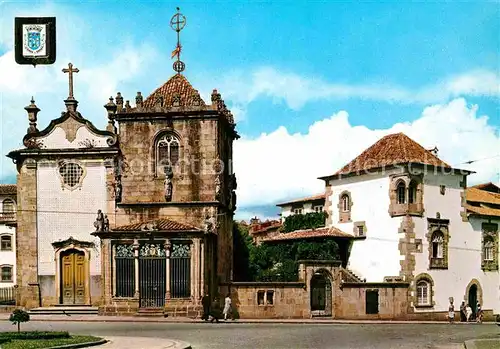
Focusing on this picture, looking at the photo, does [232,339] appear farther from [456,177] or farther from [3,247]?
[3,247]

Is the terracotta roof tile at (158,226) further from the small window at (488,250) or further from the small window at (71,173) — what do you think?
the small window at (488,250)

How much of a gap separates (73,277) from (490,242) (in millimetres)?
26814

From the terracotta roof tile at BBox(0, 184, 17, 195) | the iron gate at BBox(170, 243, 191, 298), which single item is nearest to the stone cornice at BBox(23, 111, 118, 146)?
the iron gate at BBox(170, 243, 191, 298)

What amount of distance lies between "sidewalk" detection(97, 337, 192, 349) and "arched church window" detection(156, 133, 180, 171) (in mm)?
17133

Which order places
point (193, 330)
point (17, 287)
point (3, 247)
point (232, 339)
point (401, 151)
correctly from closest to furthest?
point (232, 339)
point (193, 330)
point (17, 287)
point (401, 151)
point (3, 247)

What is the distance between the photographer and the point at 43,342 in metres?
22.0

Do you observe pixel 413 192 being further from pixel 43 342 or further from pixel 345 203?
pixel 43 342

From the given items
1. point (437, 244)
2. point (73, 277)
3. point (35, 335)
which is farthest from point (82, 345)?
point (437, 244)

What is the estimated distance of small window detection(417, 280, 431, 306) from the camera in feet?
151

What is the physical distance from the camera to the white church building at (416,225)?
46.2 meters

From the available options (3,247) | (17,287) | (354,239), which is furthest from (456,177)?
(3,247)

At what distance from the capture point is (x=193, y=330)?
1186 inches

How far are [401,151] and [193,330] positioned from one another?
892 inches

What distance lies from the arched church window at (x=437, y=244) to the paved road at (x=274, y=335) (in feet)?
48.4
